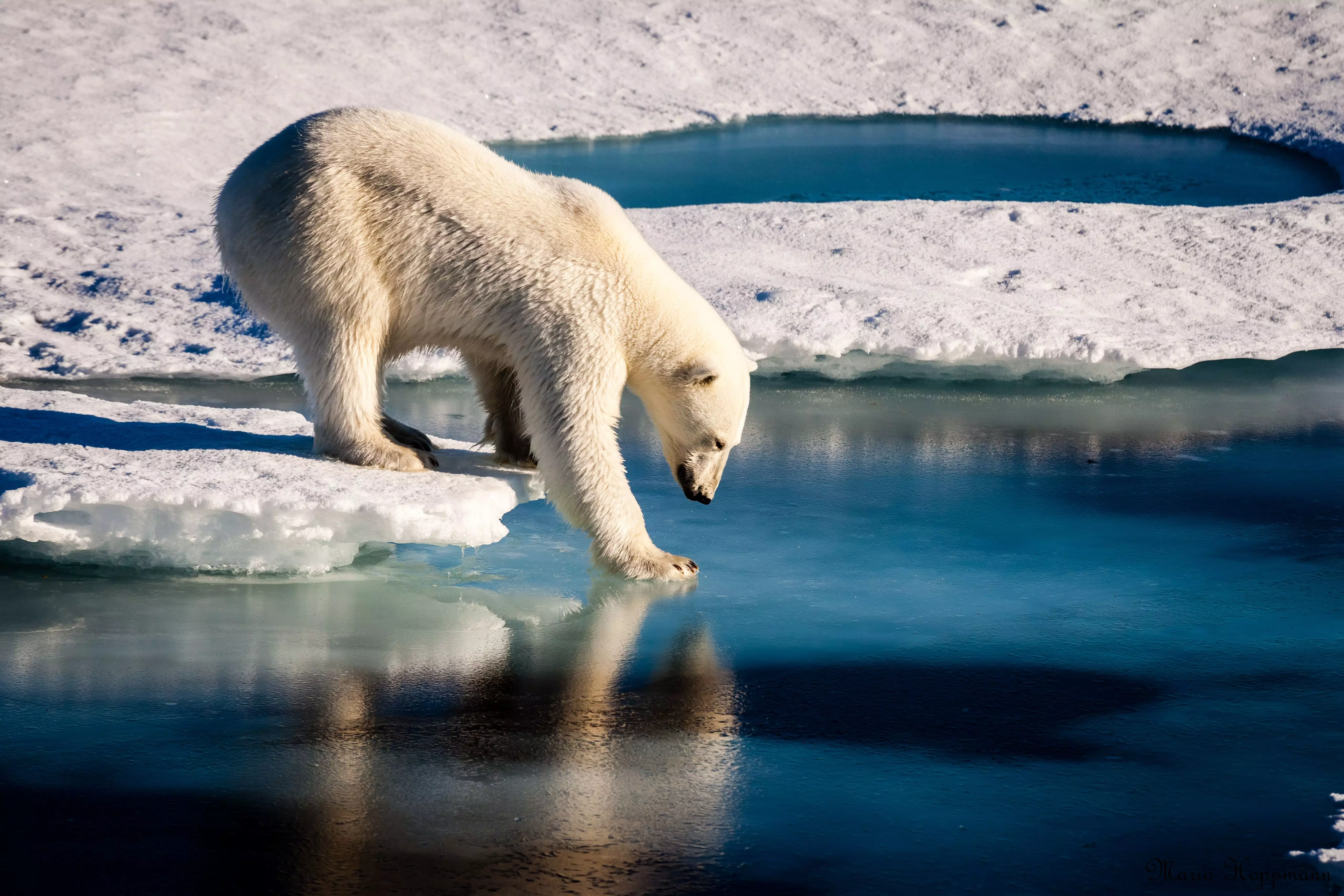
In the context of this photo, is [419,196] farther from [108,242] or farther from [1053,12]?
[1053,12]

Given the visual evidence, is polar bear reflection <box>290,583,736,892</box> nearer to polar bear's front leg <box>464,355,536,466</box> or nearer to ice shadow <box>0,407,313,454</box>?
polar bear's front leg <box>464,355,536,466</box>

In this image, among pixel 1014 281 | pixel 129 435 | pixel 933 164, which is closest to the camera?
pixel 129 435

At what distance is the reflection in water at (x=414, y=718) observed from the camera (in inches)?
103

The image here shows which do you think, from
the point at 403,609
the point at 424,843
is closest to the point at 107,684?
the point at 403,609

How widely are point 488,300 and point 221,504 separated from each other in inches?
39.8

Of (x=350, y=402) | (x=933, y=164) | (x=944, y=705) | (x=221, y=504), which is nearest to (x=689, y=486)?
(x=350, y=402)

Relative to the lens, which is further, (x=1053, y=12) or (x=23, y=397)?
(x=1053, y=12)

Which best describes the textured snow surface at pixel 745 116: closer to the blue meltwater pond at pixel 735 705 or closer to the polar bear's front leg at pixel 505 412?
the blue meltwater pond at pixel 735 705

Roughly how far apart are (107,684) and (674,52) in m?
11.9

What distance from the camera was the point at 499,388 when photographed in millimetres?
4703

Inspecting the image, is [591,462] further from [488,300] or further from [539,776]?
[539,776]

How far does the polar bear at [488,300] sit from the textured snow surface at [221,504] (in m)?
0.24

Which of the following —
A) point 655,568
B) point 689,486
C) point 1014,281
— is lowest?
point 655,568

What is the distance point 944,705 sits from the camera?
133 inches
